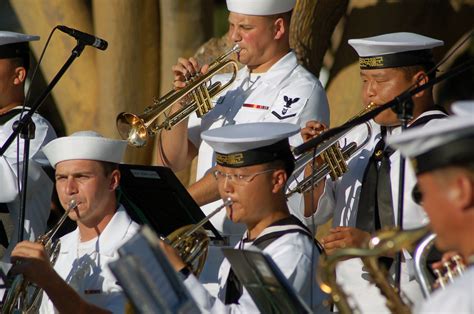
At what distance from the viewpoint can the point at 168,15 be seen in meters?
10.8

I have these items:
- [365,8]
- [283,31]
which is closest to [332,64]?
[365,8]

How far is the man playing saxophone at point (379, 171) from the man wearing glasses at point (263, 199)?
0.37 meters

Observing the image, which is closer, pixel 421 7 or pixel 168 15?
pixel 421 7

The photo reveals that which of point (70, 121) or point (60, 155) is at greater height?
point (60, 155)

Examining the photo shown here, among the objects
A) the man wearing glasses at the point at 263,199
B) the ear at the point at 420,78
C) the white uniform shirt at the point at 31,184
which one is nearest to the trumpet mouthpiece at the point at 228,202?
the man wearing glasses at the point at 263,199

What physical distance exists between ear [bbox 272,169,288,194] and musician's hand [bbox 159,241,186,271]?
545 millimetres

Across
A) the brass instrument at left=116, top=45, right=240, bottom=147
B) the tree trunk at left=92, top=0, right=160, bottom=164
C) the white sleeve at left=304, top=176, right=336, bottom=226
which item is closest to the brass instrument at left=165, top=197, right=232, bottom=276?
the white sleeve at left=304, top=176, right=336, bottom=226

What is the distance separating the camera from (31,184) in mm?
7848

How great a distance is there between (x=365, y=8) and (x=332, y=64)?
Answer: 0.84m

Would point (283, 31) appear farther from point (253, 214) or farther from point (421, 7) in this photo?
point (421, 7)

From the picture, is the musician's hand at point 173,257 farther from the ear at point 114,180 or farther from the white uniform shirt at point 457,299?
the white uniform shirt at point 457,299

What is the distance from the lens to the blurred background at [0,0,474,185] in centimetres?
1001

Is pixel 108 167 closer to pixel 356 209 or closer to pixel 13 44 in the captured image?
pixel 356 209

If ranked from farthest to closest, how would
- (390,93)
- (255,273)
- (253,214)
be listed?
(390,93)
(253,214)
(255,273)
